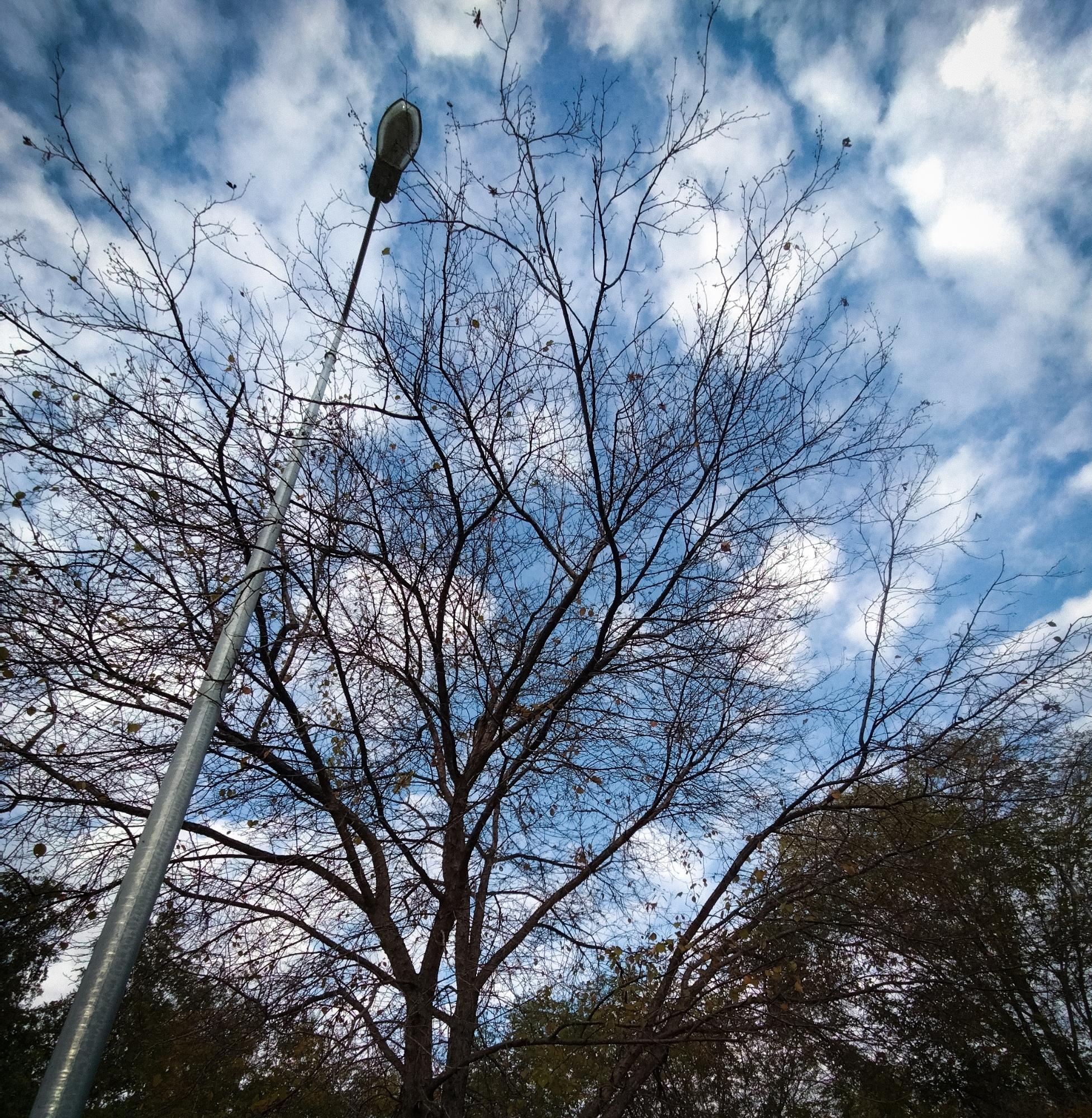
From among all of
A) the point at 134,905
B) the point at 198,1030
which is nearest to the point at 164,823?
the point at 134,905

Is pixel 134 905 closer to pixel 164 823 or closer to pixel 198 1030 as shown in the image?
pixel 164 823

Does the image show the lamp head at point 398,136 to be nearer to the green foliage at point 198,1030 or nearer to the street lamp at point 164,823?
the street lamp at point 164,823

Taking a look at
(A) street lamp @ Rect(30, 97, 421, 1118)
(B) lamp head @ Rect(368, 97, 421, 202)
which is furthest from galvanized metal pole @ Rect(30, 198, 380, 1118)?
(B) lamp head @ Rect(368, 97, 421, 202)

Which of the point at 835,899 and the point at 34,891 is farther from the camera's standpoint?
the point at 835,899

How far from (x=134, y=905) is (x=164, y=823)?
0.34 meters

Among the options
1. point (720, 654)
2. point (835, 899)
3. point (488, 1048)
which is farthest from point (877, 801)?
point (488, 1048)

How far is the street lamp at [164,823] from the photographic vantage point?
8.24ft

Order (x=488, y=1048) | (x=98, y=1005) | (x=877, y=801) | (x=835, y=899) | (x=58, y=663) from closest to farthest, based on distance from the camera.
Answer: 1. (x=98, y=1005)
2. (x=58, y=663)
3. (x=488, y=1048)
4. (x=835, y=899)
5. (x=877, y=801)

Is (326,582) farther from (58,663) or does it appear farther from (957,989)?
(957,989)

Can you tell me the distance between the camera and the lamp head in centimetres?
448

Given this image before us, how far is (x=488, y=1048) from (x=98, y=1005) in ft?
10.7

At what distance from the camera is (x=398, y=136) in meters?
4.58

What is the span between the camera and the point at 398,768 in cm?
566

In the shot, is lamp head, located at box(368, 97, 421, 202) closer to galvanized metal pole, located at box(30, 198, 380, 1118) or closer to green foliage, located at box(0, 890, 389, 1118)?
galvanized metal pole, located at box(30, 198, 380, 1118)
